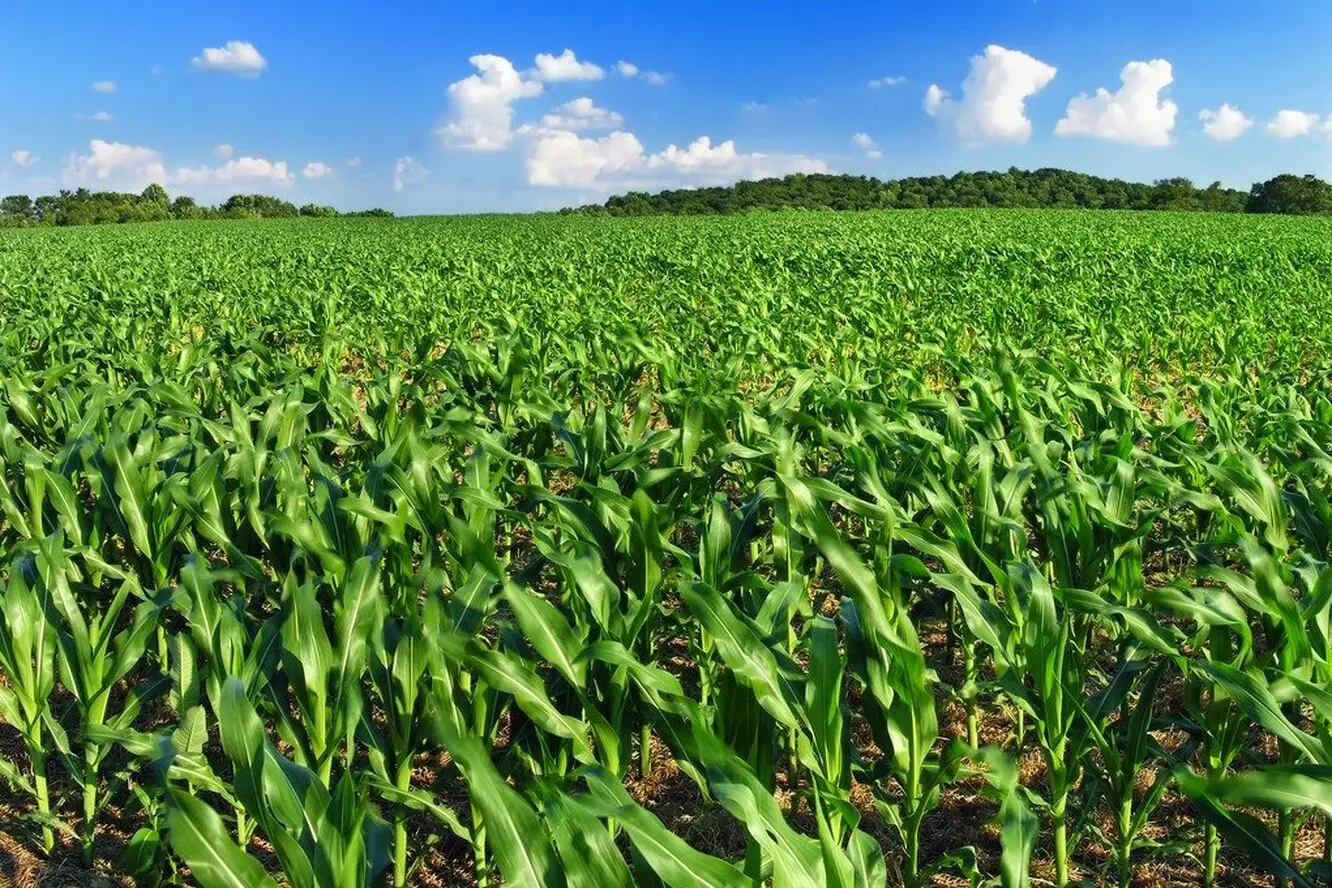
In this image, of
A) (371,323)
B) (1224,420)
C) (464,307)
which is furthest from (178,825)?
(464,307)

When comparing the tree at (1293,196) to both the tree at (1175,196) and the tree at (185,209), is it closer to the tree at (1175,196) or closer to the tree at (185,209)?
the tree at (1175,196)

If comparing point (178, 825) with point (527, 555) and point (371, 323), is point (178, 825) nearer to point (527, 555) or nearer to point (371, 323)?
point (527, 555)

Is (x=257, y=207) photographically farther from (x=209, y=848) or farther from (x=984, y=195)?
(x=209, y=848)

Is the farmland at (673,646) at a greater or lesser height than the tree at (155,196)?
lesser

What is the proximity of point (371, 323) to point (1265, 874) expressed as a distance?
9.44 metres

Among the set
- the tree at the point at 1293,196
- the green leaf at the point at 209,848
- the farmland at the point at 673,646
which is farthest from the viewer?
the tree at the point at 1293,196

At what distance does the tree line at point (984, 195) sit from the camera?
68.8 meters

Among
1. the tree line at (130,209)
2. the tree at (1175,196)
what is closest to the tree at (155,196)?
the tree line at (130,209)

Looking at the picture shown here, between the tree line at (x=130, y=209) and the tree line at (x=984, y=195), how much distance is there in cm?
2788

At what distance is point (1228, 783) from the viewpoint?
1468 millimetres

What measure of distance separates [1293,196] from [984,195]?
22364 millimetres

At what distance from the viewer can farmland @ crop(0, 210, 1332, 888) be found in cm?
188

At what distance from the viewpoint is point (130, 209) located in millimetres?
75625

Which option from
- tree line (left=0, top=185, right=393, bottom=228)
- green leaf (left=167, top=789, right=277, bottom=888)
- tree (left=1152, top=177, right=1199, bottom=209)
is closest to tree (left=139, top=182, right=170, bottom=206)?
tree line (left=0, top=185, right=393, bottom=228)
